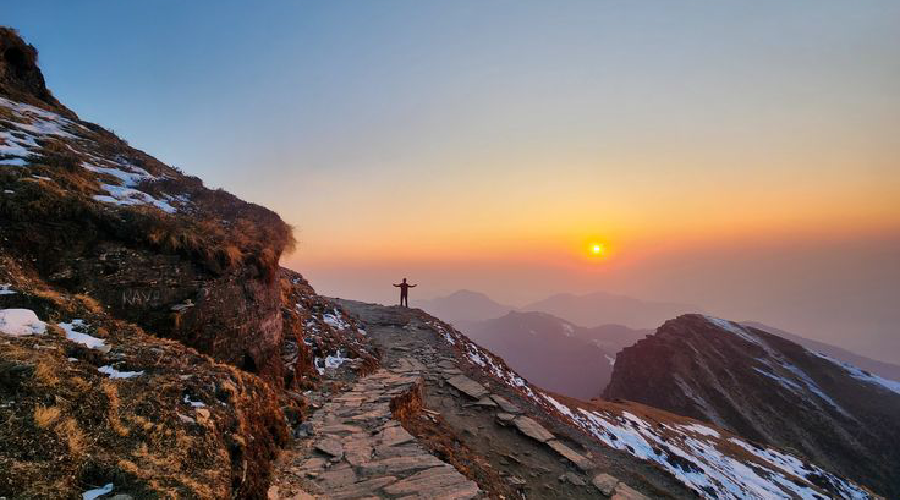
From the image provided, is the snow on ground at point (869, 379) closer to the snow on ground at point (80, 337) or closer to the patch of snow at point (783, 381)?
the patch of snow at point (783, 381)

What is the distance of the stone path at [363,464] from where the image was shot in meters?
7.56

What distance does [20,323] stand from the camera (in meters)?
6.59

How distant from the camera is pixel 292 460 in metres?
8.28

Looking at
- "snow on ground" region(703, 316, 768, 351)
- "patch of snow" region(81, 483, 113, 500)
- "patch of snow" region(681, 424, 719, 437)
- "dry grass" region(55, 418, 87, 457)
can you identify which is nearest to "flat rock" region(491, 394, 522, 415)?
"patch of snow" region(81, 483, 113, 500)

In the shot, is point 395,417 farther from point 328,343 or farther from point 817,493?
point 817,493

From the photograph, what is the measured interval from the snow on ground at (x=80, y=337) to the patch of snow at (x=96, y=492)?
3.55 meters

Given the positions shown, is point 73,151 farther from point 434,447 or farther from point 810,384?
point 810,384

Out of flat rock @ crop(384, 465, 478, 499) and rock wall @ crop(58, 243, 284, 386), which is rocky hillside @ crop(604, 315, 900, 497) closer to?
flat rock @ crop(384, 465, 478, 499)

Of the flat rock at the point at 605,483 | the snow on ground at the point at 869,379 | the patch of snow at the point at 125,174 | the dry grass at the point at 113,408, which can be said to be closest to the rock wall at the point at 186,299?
the dry grass at the point at 113,408

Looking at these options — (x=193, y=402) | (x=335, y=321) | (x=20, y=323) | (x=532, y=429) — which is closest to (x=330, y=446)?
(x=193, y=402)

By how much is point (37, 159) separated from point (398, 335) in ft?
58.6

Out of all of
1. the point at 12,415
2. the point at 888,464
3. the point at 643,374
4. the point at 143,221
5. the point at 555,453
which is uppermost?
the point at 143,221

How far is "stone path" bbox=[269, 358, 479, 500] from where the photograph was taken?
7.56m

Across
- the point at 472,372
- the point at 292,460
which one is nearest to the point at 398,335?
the point at 472,372
